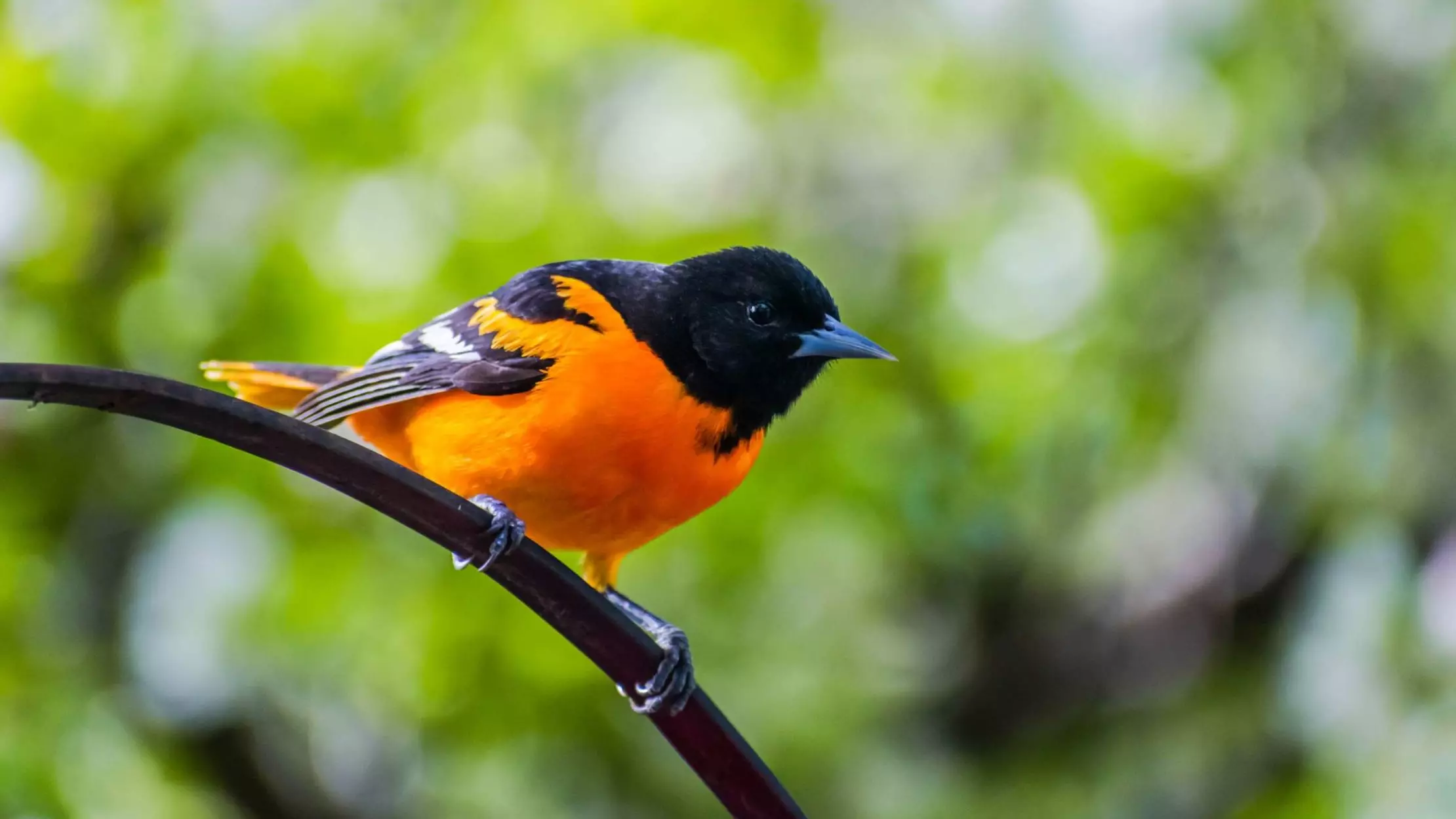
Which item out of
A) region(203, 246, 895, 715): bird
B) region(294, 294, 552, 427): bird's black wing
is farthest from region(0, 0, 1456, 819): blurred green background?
→ region(203, 246, 895, 715): bird

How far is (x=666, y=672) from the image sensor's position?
2250mm

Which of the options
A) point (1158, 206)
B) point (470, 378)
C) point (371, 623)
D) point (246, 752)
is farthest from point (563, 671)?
point (1158, 206)

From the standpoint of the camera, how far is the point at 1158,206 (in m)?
3.73

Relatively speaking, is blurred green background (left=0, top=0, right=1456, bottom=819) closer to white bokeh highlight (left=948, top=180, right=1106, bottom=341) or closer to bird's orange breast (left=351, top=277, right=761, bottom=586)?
white bokeh highlight (left=948, top=180, right=1106, bottom=341)

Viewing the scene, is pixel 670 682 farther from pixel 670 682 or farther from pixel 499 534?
pixel 499 534

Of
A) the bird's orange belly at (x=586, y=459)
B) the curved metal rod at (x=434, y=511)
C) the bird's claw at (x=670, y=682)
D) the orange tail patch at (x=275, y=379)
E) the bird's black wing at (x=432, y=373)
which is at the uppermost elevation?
the orange tail patch at (x=275, y=379)

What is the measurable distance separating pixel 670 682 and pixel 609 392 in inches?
19.1

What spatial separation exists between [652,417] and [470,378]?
332 millimetres

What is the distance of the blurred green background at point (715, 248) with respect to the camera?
3.47m

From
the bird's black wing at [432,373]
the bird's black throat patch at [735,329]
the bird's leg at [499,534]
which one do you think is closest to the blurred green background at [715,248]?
the bird's black wing at [432,373]

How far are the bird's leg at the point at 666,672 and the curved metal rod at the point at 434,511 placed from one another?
0.06m

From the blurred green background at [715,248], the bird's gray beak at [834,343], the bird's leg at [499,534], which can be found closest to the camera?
the bird's leg at [499,534]

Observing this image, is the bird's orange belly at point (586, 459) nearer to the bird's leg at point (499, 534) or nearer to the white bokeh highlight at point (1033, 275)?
the bird's leg at point (499, 534)

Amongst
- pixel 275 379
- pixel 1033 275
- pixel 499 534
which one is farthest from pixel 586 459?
pixel 1033 275
